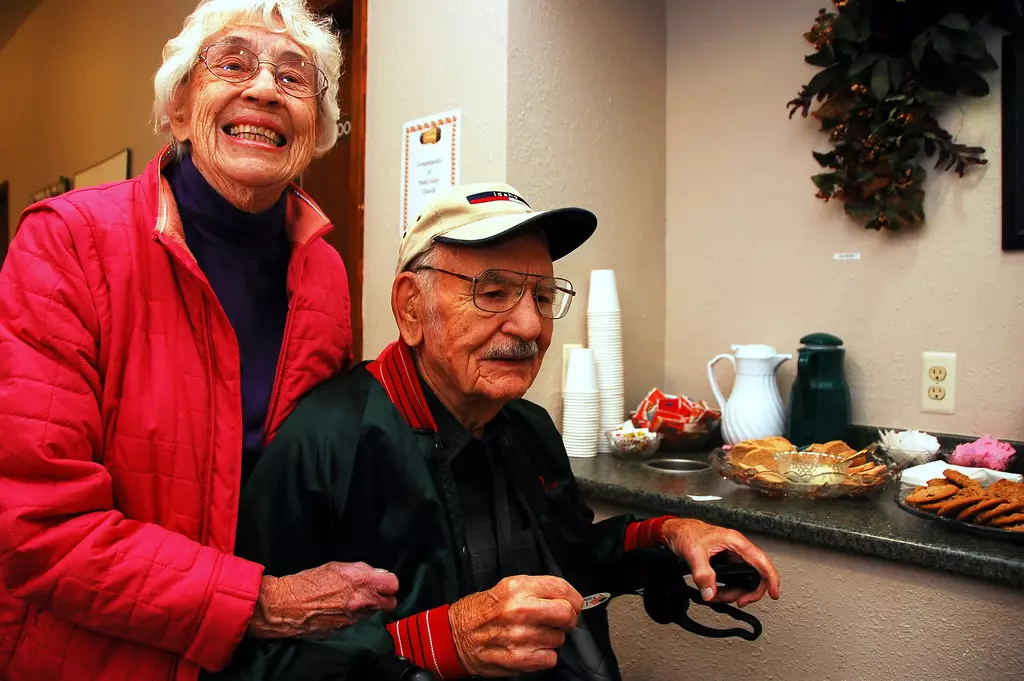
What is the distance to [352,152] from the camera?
7.37 feet

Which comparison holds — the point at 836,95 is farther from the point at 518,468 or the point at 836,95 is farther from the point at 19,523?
the point at 19,523

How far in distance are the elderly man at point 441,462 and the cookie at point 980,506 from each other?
0.45m

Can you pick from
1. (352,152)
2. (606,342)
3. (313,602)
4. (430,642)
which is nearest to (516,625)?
(430,642)

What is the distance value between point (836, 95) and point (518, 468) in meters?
1.45

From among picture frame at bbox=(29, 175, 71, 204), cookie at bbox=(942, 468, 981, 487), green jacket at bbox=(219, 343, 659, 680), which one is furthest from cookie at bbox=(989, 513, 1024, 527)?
picture frame at bbox=(29, 175, 71, 204)

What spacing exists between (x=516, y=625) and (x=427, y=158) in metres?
1.48

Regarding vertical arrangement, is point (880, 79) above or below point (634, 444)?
above

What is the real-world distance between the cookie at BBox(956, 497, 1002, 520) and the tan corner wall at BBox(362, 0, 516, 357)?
4.01 ft

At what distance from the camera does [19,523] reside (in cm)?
79

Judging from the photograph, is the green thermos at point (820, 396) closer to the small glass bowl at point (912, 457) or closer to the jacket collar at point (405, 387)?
the small glass bowl at point (912, 457)

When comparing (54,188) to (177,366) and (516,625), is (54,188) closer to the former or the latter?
(177,366)

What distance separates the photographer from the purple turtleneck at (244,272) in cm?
105

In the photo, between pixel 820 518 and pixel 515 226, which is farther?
pixel 820 518

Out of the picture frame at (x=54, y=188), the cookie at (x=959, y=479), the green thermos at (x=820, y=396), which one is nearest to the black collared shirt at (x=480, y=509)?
the cookie at (x=959, y=479)
